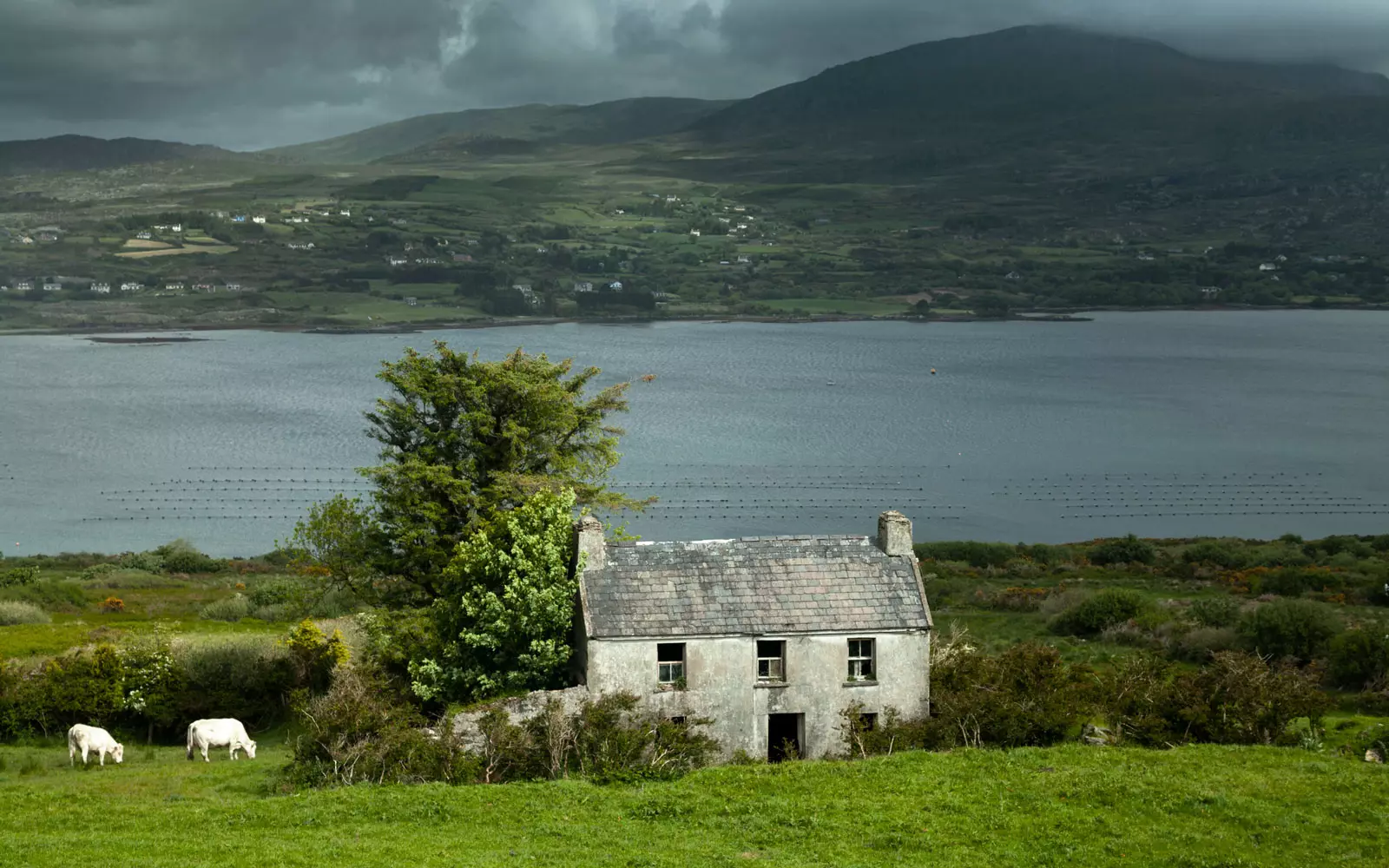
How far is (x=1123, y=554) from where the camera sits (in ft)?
265

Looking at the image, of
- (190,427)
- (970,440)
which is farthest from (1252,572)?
(190,427)

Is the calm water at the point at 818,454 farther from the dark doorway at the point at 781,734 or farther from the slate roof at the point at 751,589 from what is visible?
the dark doorway at the point at 781,734

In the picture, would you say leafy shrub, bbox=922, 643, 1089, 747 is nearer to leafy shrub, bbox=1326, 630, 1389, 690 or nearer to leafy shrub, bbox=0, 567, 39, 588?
leafy shrub, bbox=1326, 630, 1389, 690

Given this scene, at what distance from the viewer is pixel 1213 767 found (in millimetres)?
24422

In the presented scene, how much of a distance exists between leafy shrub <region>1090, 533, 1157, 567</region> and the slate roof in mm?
52929

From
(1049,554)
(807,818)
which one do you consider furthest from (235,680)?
(1049,554)

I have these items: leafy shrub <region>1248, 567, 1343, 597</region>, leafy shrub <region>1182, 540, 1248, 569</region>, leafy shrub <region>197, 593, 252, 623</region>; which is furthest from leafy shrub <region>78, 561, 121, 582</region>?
leafy shrub <region>1182, 540, 1248, 569</region>

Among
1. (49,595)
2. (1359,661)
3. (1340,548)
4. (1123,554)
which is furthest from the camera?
(1340,548)

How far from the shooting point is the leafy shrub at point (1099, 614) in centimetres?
5031

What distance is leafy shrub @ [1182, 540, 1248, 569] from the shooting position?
77312 mm

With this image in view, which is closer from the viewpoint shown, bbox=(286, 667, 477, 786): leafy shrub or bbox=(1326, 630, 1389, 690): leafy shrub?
bbox=(286, 667, 477, 786): leafy shrub

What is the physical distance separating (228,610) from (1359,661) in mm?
40428

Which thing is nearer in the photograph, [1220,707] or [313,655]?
[1220,707]

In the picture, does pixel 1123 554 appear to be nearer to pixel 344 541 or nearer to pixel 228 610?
pixel 228 610
